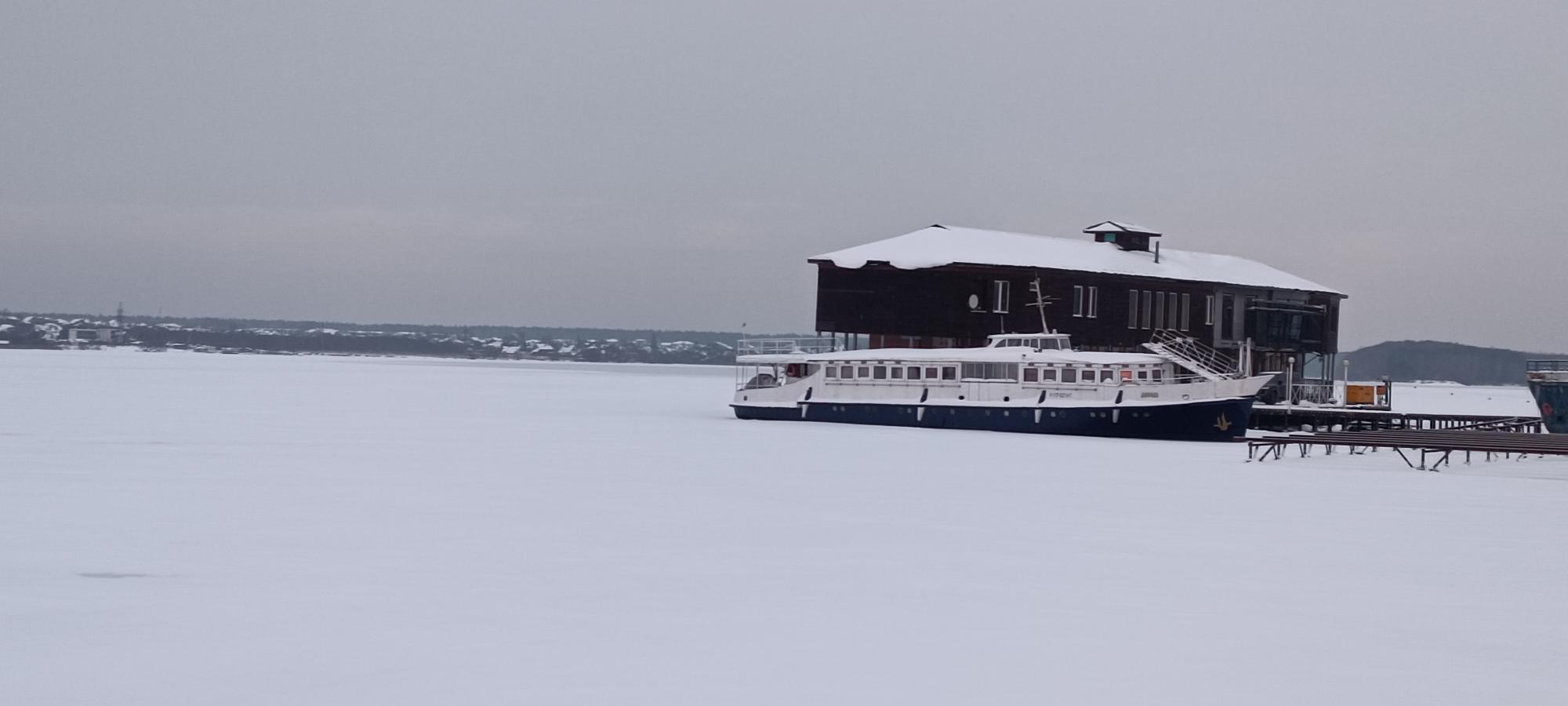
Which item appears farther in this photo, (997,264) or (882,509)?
(997,264)

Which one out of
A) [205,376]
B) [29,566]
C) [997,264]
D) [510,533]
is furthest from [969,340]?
[205,376]

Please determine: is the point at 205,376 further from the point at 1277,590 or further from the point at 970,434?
the point at 1277,590

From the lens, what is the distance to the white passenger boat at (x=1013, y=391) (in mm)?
48094

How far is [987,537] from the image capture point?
19.6 m

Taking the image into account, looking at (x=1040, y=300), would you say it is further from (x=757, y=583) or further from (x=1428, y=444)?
(x=757, y=583)

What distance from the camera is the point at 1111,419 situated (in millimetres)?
48156

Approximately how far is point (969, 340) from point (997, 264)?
303 cm

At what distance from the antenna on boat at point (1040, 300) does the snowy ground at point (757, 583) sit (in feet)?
80.3

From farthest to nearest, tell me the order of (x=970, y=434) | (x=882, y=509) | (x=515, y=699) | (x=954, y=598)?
(x=970, y=434) < (x=882, y=509) < (x=954, y=598) < (x=515, y=699)

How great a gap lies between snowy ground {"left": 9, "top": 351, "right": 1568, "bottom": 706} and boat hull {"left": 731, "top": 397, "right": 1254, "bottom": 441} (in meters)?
15.1

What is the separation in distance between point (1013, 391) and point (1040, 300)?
722 centimetres

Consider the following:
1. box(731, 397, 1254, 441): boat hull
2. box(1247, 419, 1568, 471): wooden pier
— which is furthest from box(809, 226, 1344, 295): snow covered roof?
box(1247, 419, 1568, 471): wooden pier

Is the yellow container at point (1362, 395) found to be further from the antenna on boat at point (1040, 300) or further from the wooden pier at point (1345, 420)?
the antenna on boat at point (1040, 300)

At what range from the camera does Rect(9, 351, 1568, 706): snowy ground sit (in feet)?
35.7
